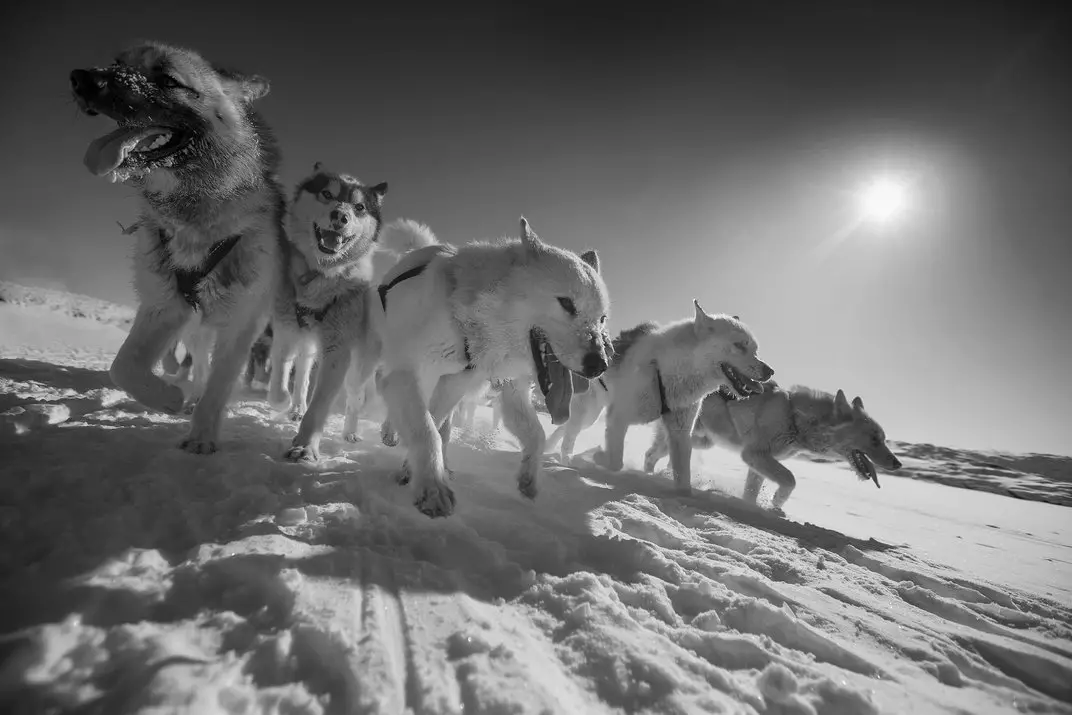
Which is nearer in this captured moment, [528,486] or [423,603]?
[423,603]

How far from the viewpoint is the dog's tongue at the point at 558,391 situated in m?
3.01

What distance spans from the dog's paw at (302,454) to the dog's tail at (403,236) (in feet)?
7.79

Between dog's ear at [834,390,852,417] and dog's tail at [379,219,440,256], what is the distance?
7.03 m

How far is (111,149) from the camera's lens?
255 centimetres

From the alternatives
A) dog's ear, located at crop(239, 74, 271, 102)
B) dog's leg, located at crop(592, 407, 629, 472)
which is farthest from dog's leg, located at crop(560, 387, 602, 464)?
dog's ear, located at crop(239, 74, 271, 102)

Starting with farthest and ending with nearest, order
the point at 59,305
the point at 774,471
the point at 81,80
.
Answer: the point at 59,305 < the point at 774,471 < the point at 81,80

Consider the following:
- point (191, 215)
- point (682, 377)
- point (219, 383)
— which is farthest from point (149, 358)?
point (682, 377)

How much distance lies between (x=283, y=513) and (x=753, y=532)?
352 centimetres

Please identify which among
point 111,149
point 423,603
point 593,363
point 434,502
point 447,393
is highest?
point 111,149

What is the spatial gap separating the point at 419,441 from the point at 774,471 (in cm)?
560

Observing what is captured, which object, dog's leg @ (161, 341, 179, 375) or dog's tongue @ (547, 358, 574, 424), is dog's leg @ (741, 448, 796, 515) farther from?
dog's leg @ (161, 341, 179, 375)

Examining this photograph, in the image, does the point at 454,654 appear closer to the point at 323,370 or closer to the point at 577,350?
the point at 577,350

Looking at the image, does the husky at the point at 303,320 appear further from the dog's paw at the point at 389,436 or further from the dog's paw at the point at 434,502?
the dog's paw at the point at 434,502

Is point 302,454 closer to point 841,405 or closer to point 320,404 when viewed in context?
point 320,404
